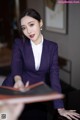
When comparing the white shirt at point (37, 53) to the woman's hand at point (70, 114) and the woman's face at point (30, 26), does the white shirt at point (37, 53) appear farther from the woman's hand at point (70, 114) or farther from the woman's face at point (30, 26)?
the woman's hand at point (70, 114)

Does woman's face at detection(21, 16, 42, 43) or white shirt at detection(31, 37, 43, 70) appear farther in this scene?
white shirt at detection(31, 37, 43, 70)

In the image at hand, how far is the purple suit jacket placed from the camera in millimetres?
1275

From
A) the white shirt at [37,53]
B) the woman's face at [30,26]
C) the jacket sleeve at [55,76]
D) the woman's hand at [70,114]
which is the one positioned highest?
the woman's face at [30,26]

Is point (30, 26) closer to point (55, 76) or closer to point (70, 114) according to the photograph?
point (55, 76)

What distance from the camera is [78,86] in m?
2.57

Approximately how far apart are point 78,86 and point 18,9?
213 cm

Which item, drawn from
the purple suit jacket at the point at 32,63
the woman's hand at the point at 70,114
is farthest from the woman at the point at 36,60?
the woman's hand at the point at 70,114

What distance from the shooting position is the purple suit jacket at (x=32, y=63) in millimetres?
1275

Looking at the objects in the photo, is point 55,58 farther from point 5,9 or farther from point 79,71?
point 5,9

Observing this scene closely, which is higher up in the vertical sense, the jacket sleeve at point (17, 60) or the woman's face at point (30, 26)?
the woman's face at point (30, 26)

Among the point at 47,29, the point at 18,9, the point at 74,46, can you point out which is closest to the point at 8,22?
the point at 18,9

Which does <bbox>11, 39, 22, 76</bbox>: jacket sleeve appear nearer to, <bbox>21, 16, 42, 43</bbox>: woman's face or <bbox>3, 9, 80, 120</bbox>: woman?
<bbox>3, 9, 80, 120</bbox>: woman

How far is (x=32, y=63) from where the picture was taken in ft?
4.27

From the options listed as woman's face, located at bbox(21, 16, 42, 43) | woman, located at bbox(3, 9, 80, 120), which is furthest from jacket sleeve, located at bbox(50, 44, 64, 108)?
woman's face, located at bbox(21, 16, 42, 43)
